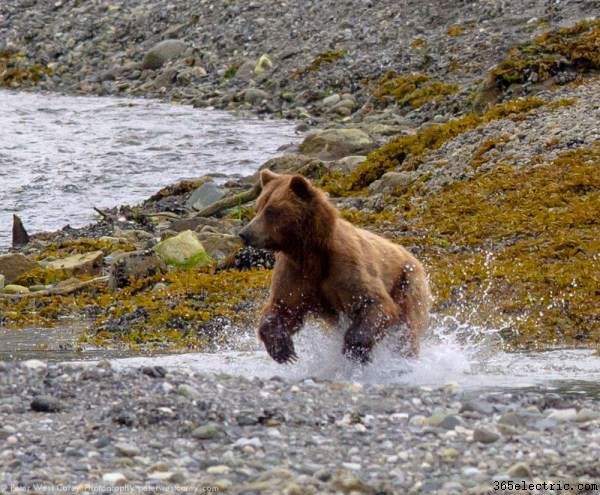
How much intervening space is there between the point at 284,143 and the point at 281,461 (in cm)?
1845

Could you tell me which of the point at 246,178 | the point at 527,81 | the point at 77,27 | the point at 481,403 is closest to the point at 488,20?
the point at 527,81

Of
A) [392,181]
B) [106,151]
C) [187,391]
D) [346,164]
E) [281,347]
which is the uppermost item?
[187,391]

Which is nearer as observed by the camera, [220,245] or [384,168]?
[220,245]

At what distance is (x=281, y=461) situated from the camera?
5922mm

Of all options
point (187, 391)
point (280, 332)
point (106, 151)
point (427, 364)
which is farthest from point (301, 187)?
point (106, 151)

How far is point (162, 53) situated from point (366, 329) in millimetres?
24064

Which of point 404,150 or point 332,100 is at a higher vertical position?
point 404,150

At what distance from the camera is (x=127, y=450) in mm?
5938

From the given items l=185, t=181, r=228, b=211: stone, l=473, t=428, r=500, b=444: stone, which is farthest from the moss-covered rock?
l=473, t=428, r=500, b=444: stone

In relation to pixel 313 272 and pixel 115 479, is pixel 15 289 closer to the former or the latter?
pixel 313 272

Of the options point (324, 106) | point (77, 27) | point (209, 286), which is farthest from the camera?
point (77, 27)

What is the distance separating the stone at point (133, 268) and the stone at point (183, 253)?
0.65ft

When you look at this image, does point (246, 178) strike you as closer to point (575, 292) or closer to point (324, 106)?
point (324, 106)

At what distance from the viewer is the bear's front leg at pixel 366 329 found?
327 inches
